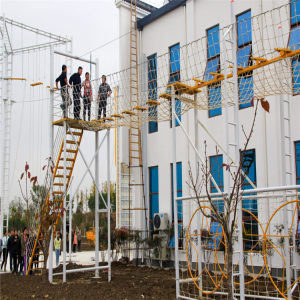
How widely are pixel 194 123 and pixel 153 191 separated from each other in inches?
262

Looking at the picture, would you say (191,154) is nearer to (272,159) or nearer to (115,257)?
(272,159)

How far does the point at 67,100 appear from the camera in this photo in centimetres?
1149

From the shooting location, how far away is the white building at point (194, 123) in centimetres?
1224

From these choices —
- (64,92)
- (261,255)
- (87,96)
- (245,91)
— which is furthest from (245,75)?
(64,92)

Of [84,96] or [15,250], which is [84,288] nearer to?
[15,250]

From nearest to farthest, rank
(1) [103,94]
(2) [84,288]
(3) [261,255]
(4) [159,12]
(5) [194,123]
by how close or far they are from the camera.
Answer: (2) [84,288] → (3) [261,255] → (1) [103,94] → (5) [194,123] → (4) [159,12]

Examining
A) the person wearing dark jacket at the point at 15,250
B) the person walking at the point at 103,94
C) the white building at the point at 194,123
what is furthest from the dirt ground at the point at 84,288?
the person walking at the point at 103,94

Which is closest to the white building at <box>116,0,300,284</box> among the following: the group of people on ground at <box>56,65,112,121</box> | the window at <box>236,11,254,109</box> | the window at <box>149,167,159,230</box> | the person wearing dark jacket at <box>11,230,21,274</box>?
the window at <box>149,167,159,230</box>

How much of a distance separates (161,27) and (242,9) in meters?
4.80

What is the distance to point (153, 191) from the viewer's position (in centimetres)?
1761

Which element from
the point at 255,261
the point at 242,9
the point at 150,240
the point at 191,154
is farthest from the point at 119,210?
the point at 242,9

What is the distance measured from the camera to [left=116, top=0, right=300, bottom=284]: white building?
1224 centimetres

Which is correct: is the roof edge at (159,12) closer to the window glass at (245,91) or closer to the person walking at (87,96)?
the person walking at (87,96)

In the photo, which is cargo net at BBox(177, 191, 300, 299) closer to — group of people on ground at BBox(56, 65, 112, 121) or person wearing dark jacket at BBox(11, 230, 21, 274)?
group of people on ground at BBox(56, 65, 112, 121)
